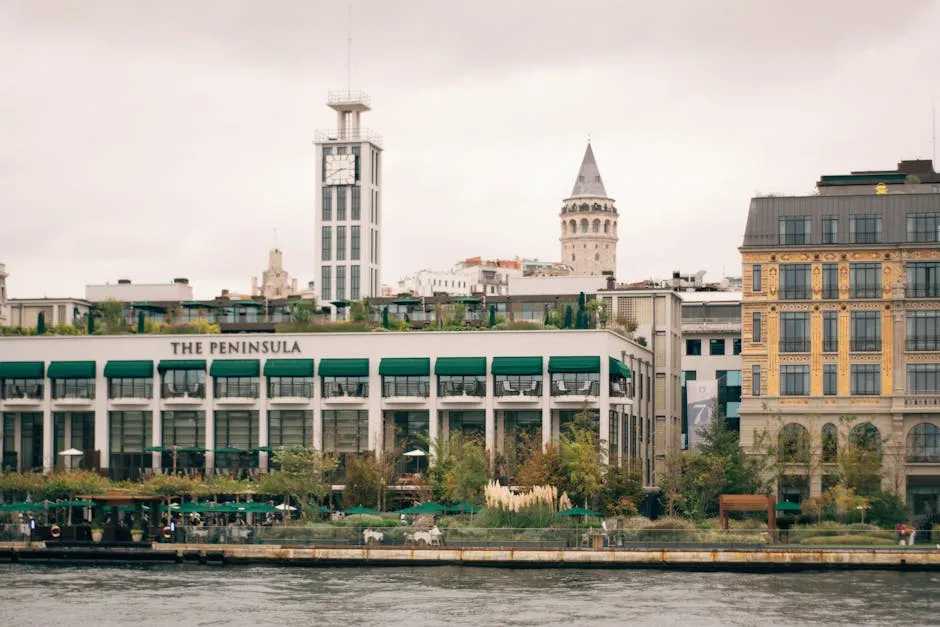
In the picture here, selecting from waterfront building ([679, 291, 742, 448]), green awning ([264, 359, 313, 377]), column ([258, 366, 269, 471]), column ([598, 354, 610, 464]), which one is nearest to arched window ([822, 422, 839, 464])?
column ([598, 354, 610, 464])

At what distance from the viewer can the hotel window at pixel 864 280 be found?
4742 inches

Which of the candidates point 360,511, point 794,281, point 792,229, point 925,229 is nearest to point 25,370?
point 360,511

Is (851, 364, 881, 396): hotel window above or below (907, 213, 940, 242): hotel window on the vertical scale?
below

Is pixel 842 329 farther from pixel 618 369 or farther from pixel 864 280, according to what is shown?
pixel 618 369

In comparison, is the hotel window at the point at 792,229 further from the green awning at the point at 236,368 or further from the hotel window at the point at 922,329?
the green awning at the point at 236,368

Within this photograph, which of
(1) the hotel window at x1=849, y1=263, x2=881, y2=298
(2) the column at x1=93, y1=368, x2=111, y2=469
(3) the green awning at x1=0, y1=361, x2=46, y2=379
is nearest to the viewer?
(1) the hotel window at x1=849, y1=263, x2=881, y2=298

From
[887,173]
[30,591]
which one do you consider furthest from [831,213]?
[30,591]

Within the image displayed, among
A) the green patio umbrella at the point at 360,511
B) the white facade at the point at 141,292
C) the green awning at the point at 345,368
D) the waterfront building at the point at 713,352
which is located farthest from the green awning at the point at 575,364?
the white facade at the point at 141,292

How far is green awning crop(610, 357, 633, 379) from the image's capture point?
12056 cm

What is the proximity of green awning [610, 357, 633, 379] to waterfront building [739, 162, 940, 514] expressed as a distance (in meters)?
7.96

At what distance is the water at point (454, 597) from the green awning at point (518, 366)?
86.2ft

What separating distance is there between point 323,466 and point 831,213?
123ft

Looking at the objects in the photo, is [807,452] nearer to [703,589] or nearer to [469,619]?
[703,589]

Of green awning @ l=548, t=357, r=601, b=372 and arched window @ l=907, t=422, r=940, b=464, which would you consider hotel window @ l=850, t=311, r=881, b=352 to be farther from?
green awning @ l=548, t=357, r=601, b=372
